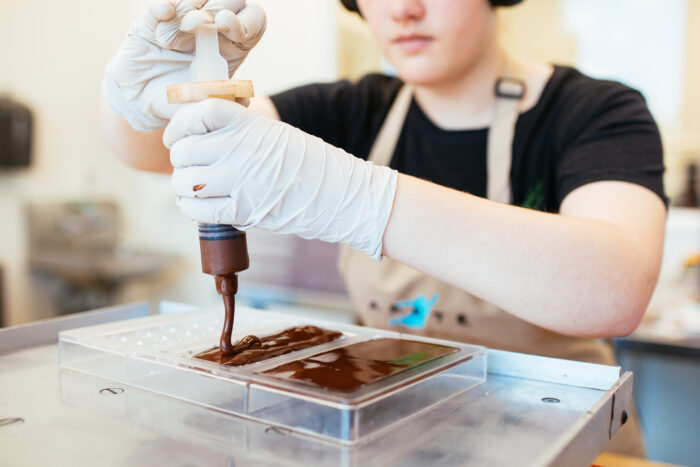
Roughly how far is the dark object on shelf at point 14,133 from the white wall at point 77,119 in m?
0.10

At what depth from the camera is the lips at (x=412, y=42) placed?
124cm

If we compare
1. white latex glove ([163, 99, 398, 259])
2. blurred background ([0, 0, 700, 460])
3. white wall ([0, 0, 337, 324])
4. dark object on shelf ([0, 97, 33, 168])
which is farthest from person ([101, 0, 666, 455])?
dark object on shelf ([0, 97, 33, 168])

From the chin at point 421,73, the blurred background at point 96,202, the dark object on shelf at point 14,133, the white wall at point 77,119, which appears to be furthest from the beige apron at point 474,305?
the dark object on shelf at point 14,133

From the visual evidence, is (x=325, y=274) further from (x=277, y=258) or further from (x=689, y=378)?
(x=689, y=378)

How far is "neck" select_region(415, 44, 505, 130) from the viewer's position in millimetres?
1424

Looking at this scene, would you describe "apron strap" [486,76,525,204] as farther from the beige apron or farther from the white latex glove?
the white latex glove

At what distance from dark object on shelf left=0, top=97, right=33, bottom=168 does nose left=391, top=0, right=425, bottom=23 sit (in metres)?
3.01

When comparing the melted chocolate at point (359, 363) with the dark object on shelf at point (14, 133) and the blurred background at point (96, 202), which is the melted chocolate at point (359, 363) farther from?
the dark object on shelf at point (14, 133)

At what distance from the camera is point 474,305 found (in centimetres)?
138

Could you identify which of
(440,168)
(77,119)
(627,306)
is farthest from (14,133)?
(627,306)

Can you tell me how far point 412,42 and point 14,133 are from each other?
3.03 meters

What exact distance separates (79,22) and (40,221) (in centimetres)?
122

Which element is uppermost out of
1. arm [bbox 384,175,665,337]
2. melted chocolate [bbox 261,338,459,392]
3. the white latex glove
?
the white latex glove

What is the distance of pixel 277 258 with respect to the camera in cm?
377
